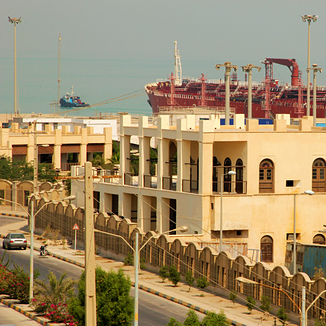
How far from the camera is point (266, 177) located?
150ft

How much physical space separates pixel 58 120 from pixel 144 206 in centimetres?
7460

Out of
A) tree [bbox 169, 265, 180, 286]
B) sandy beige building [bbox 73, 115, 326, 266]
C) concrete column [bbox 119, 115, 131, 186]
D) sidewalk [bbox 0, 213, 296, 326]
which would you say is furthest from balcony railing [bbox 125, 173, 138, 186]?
tree [bbox 169, 265, 180, 286]

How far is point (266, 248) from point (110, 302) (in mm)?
20596

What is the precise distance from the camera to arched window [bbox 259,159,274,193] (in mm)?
45625

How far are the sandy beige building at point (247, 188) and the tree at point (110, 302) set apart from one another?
15.9 metres

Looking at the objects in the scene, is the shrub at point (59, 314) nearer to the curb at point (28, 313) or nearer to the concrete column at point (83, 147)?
the curb at point (28, 313)

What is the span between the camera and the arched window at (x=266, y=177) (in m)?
45.6

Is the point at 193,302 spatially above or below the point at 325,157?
below

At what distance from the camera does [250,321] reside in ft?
97.1

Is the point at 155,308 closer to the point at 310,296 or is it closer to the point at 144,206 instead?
the point at 310,296

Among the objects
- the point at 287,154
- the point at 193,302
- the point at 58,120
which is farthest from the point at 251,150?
the point at 58,120

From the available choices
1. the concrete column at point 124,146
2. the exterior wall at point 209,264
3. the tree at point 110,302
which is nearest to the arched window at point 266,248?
the exterior wall at point 209,264

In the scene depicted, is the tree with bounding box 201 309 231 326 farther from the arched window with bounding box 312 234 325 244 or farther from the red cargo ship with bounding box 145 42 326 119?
the red cargo ship with bounding box 145 42 326 119

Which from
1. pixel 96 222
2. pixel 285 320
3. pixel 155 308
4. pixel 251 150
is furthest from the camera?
pixel 96 222
